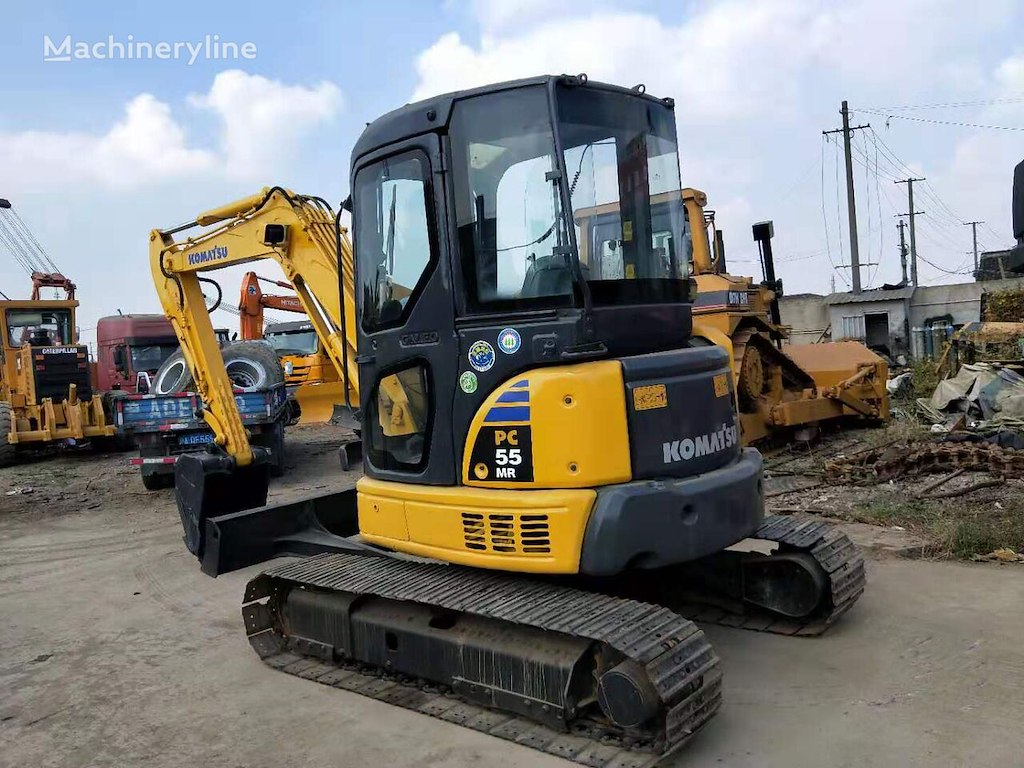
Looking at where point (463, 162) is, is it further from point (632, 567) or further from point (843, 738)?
point (843, 738)

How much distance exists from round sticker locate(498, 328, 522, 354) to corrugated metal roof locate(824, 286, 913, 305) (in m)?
27.9

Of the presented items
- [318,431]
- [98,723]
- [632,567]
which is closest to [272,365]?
[318,431]

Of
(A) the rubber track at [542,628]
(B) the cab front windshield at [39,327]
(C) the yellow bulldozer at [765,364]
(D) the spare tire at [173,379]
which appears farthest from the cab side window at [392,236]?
(B) the cab front windshield at [39,327]

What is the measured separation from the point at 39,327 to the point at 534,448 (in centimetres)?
1438

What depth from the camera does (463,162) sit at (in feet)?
13.3

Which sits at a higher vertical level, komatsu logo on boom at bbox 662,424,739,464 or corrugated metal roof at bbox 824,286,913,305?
corrugated metal roof at bbox 824,286,913,305

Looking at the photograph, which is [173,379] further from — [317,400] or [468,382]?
[468,382]

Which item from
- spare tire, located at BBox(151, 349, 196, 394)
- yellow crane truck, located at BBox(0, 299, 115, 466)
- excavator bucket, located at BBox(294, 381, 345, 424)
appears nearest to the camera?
spare tire, located at BBox(151, 349, 196, 394)

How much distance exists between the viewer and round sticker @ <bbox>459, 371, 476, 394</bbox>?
13.3 feet

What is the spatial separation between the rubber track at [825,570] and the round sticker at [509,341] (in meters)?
1.71

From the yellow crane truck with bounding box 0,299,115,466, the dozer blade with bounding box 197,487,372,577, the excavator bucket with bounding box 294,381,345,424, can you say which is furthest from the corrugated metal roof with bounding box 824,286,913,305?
the dozer blade with bounding box 197,487,372,577

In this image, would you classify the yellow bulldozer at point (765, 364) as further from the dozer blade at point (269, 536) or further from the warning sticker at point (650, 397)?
the warning sticker at point (650, 397)

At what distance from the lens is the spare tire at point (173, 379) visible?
1100cm

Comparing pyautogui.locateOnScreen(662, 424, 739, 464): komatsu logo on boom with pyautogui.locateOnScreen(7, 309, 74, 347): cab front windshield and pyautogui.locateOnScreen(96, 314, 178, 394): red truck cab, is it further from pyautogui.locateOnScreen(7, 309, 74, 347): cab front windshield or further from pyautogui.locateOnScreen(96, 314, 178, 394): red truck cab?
pyautogui.locateOnScreen(96, 314, 178, 394): red truck cab
